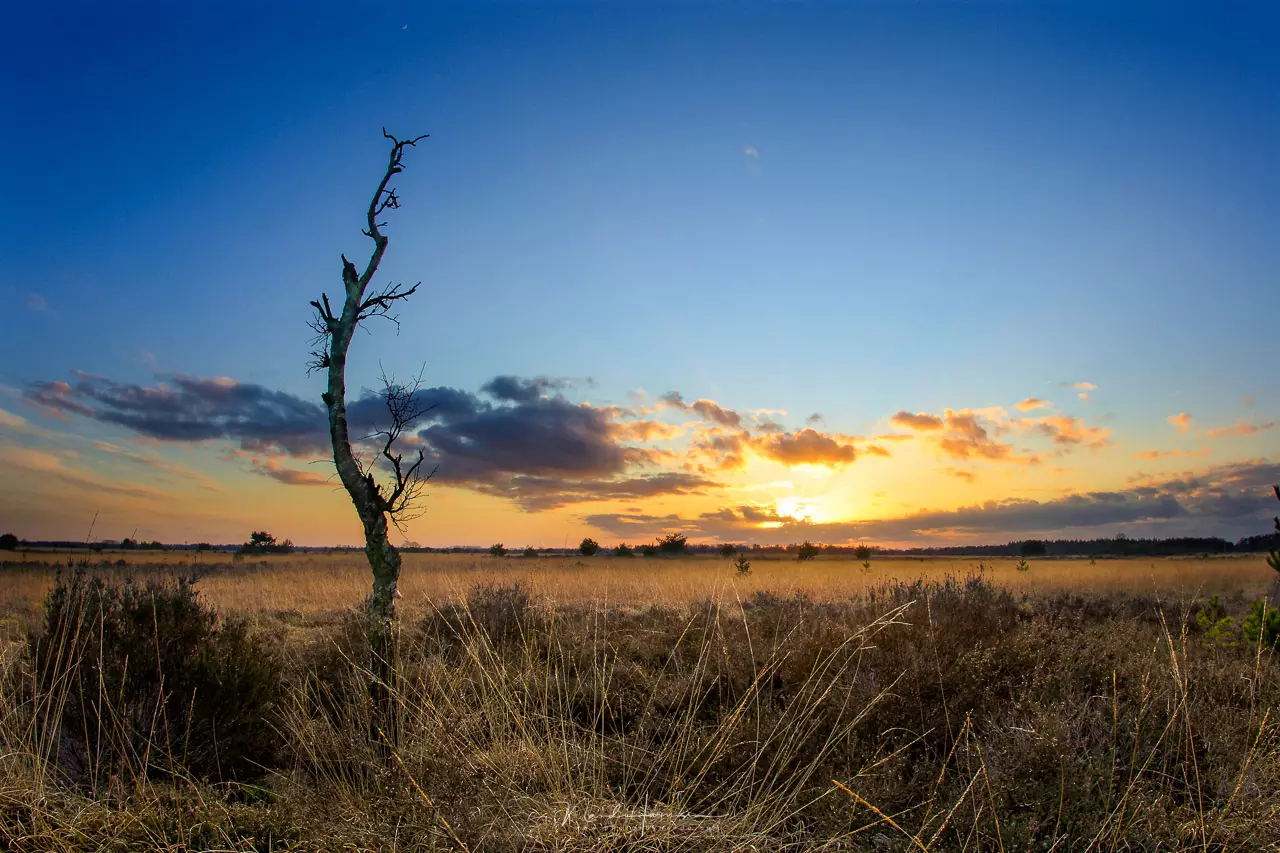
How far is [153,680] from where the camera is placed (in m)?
6.67

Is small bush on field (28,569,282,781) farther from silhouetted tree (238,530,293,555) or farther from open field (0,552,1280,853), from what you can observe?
silhouetted tree (238,530,293,555)

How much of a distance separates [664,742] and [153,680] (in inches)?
201

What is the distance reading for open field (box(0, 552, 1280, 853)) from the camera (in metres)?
4.09

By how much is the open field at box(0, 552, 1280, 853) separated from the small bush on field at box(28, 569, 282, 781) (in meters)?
0.03

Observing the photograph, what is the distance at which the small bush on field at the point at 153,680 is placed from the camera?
247 inches

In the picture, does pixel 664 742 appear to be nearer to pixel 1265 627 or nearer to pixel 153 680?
pixel 153 680

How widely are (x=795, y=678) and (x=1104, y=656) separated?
331 centimetres

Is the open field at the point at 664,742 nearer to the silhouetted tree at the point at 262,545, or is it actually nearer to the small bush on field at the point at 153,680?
the small bush on field at the point at 153,680

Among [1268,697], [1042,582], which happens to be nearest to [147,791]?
[1268,697]

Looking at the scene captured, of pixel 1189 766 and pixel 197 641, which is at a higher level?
pixel 197 641

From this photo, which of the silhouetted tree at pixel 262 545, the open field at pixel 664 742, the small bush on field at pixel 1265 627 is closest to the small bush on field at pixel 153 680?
the open field at pixel 664 742

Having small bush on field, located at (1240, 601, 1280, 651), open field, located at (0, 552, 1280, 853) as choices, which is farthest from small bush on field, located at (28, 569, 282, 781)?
small bush on field, located at (1240, 601, 1280, 651)

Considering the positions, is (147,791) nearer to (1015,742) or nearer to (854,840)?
(854,840)

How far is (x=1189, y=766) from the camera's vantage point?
545cm
